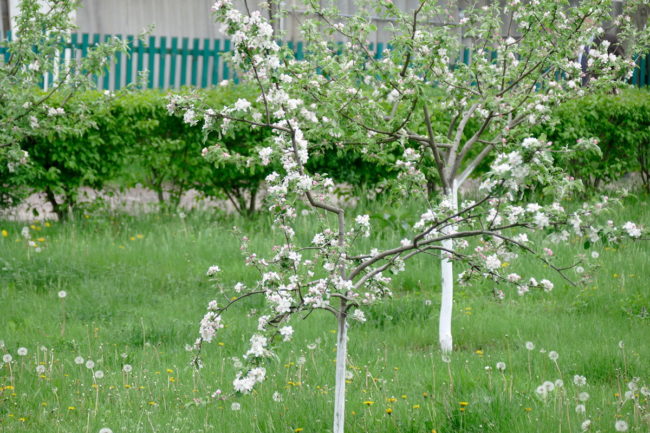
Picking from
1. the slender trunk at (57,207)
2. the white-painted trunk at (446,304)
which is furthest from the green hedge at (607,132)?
the slender trunk at (57,207)

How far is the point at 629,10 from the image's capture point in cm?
567

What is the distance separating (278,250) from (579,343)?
234cm

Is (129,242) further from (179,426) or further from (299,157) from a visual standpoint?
(299,157)

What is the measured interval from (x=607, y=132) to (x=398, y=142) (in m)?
5.39

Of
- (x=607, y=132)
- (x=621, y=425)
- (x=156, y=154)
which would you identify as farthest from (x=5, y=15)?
(x=621, y=425)

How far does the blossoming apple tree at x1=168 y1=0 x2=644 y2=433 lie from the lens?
9.41ft

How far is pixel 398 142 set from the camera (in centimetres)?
462

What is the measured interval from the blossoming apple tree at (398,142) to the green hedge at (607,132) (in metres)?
3.23

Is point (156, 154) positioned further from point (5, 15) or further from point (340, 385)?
point (5, 15)

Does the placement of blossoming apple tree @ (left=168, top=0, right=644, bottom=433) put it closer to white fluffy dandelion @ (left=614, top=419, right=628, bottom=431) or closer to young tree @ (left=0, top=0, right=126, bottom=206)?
white fluffy dandelion @ (left=614, top=419, right=628, bottom=431)

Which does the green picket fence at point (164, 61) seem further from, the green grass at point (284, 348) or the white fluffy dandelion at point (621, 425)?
the white fluffy dandelion at point (621, 425)

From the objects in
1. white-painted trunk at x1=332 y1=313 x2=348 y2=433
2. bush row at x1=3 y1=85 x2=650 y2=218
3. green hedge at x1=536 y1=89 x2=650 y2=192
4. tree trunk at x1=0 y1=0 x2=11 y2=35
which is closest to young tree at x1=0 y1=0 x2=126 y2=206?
bush row at x1=3 y1=85 x2=650 y2=218

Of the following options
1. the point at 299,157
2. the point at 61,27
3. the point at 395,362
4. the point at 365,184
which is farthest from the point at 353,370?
the point at 365,184

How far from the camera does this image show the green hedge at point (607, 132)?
8.98 m
